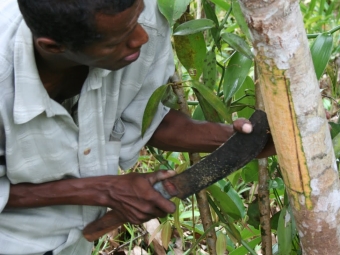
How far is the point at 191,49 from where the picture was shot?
3.95 feet

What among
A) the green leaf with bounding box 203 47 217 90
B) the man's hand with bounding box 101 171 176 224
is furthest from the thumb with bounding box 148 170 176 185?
the green leaf with bounding box 203 47 217 90

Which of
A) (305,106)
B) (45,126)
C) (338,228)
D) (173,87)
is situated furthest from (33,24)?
(338,228)

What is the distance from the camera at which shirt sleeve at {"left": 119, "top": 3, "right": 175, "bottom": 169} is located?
1.23m

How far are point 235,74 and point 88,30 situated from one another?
0.35 m

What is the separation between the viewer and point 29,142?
3.82 ft

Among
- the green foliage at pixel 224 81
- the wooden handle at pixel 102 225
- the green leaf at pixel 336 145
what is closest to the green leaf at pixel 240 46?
the green foliage at pixel 224 81

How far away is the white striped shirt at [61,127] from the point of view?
1088mm

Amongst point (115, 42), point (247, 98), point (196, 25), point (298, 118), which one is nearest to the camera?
point (298, 118)

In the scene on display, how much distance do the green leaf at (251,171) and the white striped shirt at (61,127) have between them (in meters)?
0.23

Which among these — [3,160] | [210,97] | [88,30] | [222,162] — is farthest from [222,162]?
[3,160]

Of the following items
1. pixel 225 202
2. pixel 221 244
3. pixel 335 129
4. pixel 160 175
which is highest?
pixel 335 129

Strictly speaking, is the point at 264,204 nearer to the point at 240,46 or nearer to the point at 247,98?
the point at 247,98

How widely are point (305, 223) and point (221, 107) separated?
0.26 meters

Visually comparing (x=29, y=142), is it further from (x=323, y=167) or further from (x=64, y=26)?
(x=323, y=167)
